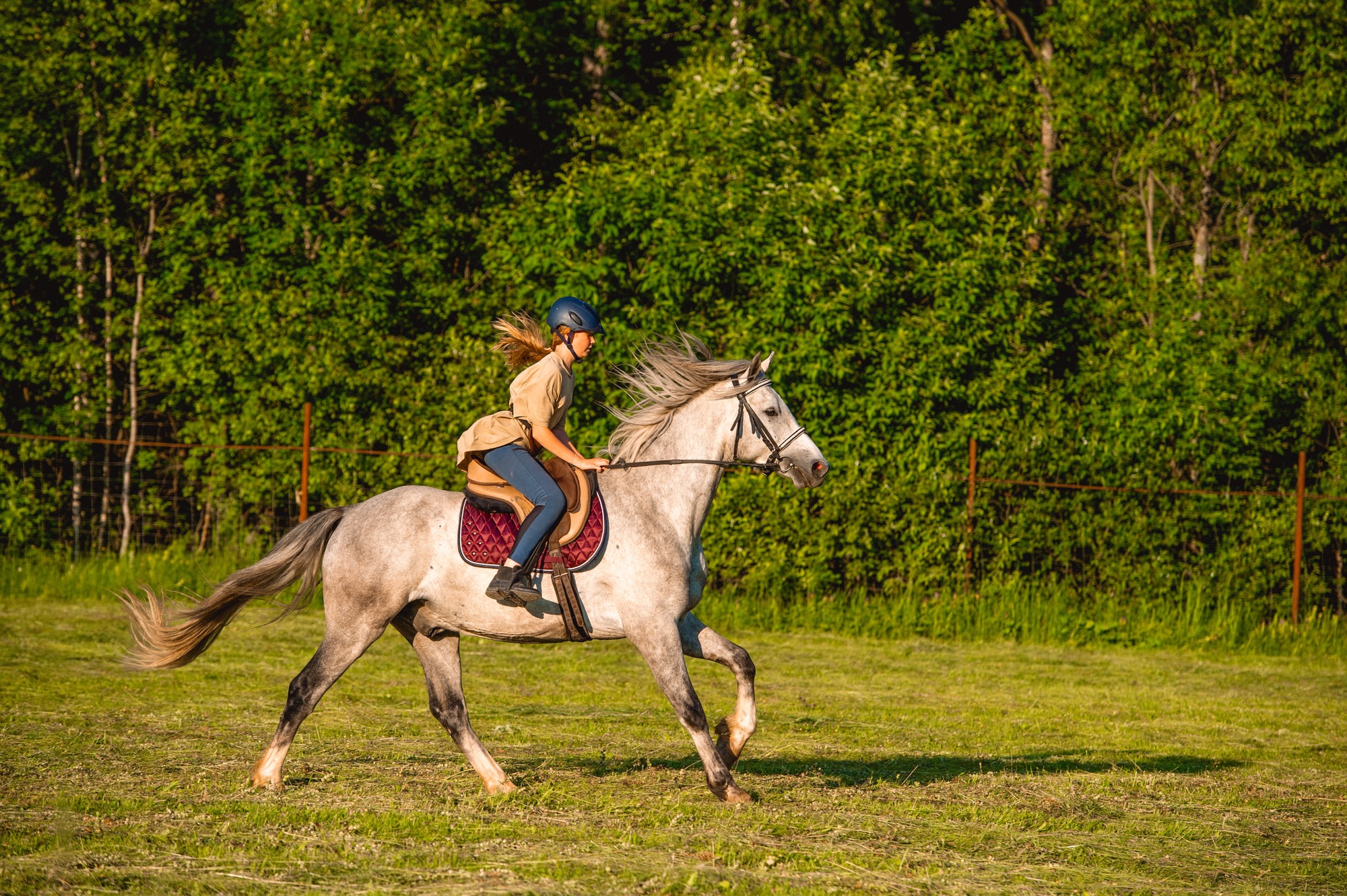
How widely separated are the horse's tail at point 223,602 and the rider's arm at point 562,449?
4.46 feet

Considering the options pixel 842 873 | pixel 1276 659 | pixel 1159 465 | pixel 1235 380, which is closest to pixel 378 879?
pixel 842 873

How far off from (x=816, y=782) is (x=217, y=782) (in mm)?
3113

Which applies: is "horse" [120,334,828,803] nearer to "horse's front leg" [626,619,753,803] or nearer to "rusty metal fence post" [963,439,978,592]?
"horse's front leg" [626,619,753,803]

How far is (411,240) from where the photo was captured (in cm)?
2136

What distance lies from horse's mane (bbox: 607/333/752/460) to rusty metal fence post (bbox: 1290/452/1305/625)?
35.0 ft

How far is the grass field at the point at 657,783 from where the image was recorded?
209 inches

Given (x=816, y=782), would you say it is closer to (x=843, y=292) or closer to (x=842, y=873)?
(x=842, y=873)

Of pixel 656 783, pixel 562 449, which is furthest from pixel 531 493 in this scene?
pixel 656 783

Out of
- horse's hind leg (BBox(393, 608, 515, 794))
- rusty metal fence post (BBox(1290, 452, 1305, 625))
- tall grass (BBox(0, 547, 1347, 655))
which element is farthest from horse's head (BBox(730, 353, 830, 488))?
rusty metal fence post (BBox(1290, 452, 1305, 625))

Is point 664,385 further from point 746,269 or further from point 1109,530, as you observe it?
point 746,269

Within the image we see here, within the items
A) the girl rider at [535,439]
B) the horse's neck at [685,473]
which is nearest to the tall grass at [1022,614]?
the horse's neck at [685,473]

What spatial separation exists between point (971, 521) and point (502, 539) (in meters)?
9.92

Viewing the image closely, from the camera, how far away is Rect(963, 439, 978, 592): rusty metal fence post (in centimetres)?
1573

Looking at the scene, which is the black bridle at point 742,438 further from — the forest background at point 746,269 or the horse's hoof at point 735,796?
the forest background at point 746,269
